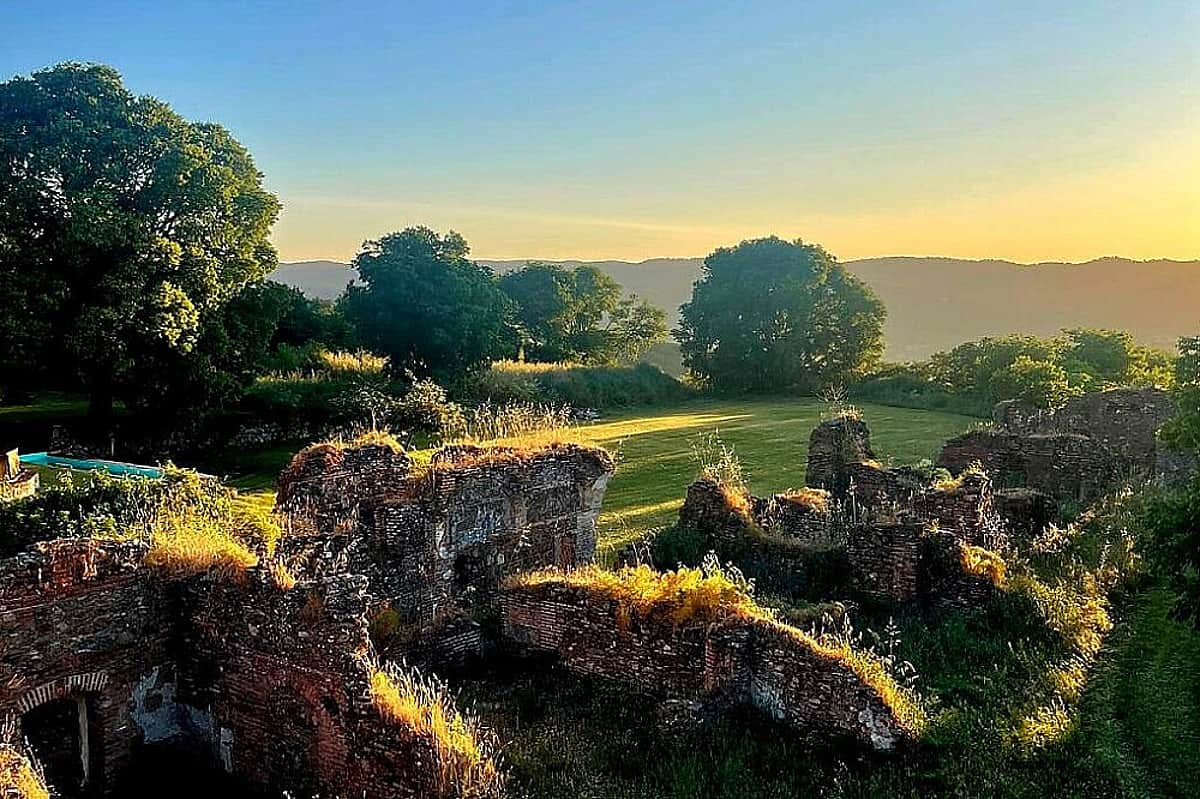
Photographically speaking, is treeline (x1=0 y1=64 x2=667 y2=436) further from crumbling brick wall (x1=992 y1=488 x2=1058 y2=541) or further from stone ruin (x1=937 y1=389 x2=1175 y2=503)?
crumbling brick wall (x1=992 y1=488 x2=1058 y2=541)

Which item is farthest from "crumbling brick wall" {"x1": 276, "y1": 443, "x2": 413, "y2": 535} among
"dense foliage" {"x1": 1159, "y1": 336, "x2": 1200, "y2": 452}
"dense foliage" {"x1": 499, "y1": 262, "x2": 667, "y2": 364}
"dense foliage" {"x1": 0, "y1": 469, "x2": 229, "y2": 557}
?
"dense foliage" {"x1": 499, "y1": 262, "x2": 667, "y2": 364}

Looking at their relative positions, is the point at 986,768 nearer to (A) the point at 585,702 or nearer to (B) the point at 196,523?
(A) the point at 585,702

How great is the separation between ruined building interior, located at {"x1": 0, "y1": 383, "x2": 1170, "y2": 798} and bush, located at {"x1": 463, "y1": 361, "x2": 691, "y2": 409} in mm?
26395

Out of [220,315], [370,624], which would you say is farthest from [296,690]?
[220,315]

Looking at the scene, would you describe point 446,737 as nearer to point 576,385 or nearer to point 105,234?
point 105,234

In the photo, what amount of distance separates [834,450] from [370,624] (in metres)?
13.8

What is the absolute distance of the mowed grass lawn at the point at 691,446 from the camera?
2373 centimetres

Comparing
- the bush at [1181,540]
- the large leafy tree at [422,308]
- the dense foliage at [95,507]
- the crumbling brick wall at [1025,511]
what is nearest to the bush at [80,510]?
the dense foliage at [95,507]

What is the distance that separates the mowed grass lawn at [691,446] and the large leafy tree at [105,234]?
445 centimetres

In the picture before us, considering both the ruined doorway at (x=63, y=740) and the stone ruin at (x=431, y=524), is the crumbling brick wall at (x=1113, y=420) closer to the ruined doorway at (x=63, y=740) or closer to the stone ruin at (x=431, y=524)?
the stone ruin at (x=431, y=524)

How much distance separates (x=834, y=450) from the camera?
22172mm

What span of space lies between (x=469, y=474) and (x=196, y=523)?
3.55 m

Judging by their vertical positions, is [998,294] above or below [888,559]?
above

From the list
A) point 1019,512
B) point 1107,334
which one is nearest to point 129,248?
point 1019,512
